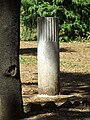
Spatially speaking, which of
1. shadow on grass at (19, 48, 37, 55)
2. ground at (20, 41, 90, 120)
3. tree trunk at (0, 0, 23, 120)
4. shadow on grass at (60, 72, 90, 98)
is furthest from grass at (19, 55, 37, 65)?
tree trunk at (0, 0, 23, 120)

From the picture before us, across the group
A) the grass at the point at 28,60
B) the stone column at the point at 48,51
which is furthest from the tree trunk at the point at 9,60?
the grass at the point at 28,60

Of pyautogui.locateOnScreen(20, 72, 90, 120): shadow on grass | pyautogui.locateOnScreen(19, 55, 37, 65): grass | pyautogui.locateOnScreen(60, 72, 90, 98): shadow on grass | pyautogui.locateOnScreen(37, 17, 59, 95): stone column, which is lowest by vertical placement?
pyautogui.locateOnScreen(60, 72, 90, 98): shadow on grass

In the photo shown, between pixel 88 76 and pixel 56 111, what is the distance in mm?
4734

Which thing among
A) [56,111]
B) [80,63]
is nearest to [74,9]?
[80,63]

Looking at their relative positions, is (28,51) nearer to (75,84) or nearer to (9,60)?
(75,84)

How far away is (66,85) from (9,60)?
4.06m

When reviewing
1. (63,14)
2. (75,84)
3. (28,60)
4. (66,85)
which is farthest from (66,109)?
(63,14)

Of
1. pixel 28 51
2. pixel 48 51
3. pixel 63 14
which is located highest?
pixel 63 14

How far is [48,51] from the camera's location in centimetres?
901

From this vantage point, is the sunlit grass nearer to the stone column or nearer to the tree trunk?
the stone column

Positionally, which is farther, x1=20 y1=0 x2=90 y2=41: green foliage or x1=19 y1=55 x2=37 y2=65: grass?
x1=20 y1=0 x2=90 y2=41: green foliage

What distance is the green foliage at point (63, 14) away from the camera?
21.7 meters

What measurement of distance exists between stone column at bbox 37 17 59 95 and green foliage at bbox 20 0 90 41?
41.4 ft

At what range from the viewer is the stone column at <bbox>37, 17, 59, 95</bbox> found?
8.98 meters
